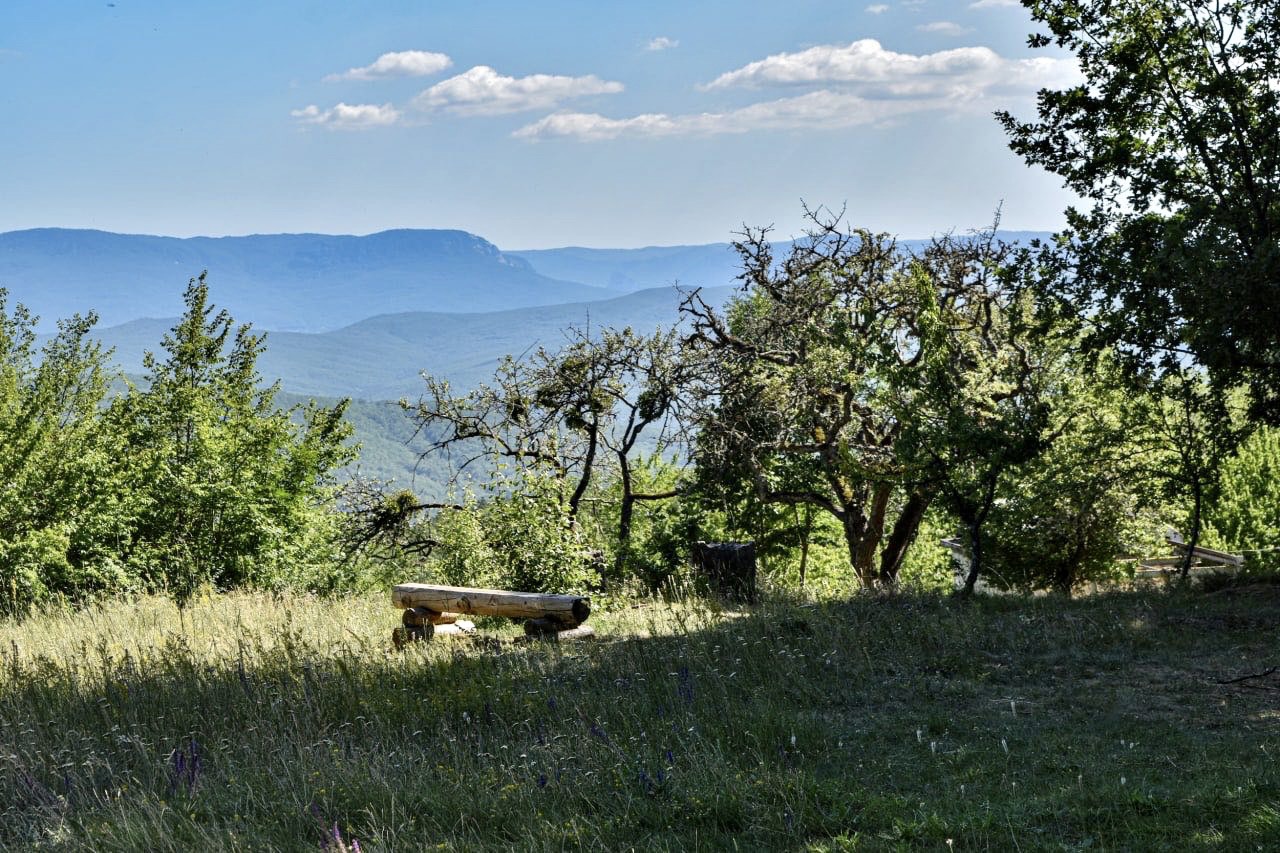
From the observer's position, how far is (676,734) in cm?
659

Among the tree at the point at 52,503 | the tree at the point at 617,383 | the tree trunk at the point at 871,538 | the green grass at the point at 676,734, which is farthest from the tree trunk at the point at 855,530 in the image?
the tree at the point at 52,503

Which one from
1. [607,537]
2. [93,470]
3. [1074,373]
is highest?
[1074,373]

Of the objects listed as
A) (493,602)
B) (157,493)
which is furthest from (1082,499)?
(157,493)

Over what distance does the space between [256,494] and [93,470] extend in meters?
2.74

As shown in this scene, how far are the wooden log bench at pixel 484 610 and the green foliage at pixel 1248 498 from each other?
94.1 ft

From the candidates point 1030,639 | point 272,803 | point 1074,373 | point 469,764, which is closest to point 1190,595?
point 1030,639

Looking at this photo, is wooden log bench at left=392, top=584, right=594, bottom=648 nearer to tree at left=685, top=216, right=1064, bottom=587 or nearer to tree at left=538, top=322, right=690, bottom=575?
tree at left=685, top=216, right=1064, bottom=587

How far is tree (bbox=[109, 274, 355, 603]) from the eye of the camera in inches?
712

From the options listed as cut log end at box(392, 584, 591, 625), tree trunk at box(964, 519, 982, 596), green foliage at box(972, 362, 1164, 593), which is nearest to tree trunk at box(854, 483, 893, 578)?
green foliage at box(972, 362, 1164, 593)

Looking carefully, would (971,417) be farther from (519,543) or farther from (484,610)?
(484,610)

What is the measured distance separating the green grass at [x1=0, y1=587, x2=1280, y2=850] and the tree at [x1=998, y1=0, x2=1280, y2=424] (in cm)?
273

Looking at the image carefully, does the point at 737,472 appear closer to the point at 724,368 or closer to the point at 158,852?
the point at 724,368

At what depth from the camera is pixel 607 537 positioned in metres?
23.7

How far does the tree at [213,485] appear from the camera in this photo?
18094mm
